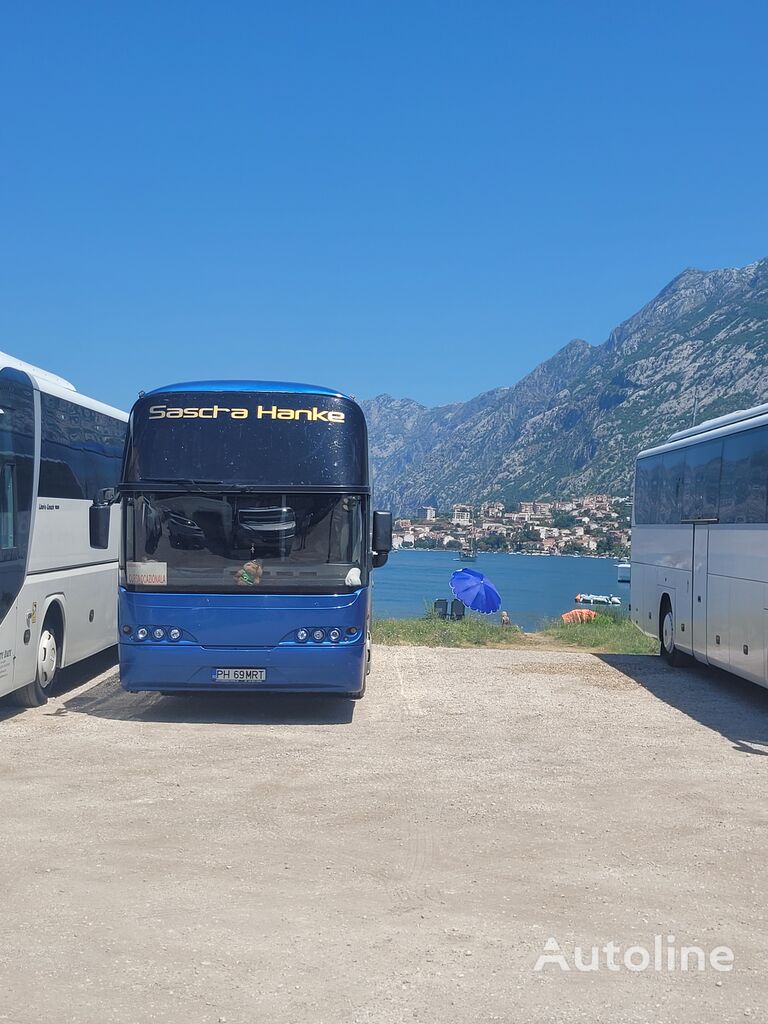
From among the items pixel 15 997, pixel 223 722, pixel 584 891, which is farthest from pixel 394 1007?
pixel 223 722

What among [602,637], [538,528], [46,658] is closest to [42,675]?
[46,658]

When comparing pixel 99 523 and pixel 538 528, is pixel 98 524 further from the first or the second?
pixel 538 528

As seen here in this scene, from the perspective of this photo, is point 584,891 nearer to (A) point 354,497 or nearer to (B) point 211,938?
(B) point 211,938

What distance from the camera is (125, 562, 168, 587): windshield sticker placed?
1134cm

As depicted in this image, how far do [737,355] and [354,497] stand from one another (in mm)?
135863

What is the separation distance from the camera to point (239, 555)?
11.4 meters

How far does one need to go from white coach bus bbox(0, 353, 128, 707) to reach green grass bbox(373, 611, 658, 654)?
7.48 m

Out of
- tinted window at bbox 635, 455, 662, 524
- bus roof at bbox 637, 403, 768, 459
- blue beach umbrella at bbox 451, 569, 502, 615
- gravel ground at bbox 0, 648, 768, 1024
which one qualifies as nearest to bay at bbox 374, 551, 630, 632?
blue beach umbrella at bbox 451, 569, 502, 615

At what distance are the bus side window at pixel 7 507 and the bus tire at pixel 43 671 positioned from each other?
62.4 inches

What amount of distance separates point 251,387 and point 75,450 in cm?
266

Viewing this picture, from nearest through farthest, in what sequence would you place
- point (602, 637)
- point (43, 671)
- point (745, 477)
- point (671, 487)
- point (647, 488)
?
point (43, 671) < point (745, 477) < point (671, 487) < point (647, 488) < point (602, 637)

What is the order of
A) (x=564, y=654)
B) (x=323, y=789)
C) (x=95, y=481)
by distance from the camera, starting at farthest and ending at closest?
(x=564, y=654) < (x=95, y=481) < (x=323, y=789)

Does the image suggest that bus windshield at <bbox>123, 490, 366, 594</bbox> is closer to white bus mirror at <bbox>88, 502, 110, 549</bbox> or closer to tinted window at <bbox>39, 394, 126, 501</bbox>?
white bus mirror at <bbox>88, 502, 110, 549</bbox>

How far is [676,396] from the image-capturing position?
5709 inches
